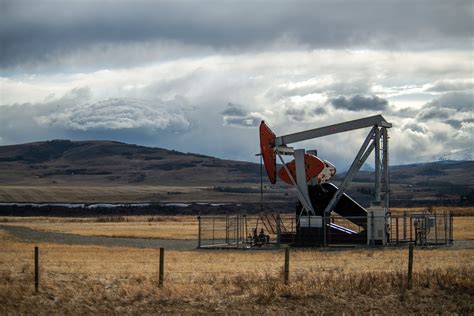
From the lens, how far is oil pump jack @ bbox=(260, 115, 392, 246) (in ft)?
115

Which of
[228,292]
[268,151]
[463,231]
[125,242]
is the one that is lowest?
[125,242]

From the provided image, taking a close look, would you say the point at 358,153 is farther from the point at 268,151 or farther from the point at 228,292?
the point at 228,292

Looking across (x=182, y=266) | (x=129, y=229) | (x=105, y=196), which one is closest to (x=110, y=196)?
(x=105, y=196)

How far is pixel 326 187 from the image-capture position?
37000 millimetres

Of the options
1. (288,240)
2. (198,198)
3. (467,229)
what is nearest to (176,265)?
(288,240)

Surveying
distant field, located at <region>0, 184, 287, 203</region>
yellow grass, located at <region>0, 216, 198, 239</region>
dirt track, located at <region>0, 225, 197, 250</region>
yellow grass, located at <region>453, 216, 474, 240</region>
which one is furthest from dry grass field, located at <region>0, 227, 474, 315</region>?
distant field, located at <region>0, 184, 287, 203</region>

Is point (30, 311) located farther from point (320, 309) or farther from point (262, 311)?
point (320, 309)

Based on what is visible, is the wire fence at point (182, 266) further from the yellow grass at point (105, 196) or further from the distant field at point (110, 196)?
the yellow grass at point (105, 196)

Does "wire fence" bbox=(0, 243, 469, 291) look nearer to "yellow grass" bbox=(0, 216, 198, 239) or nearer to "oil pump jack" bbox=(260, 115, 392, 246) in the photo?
"oil pump jack" bbox=(260, 115, 392, 246)

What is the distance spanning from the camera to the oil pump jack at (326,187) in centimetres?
3509

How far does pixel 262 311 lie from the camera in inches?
633

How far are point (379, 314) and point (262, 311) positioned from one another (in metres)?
2.50

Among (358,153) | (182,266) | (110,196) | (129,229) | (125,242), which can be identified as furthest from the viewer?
(110,196)

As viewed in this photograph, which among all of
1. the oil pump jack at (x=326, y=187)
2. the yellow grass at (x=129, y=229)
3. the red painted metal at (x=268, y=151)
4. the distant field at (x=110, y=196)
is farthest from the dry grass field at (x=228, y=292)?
the distant field at (x=110, y=196)
